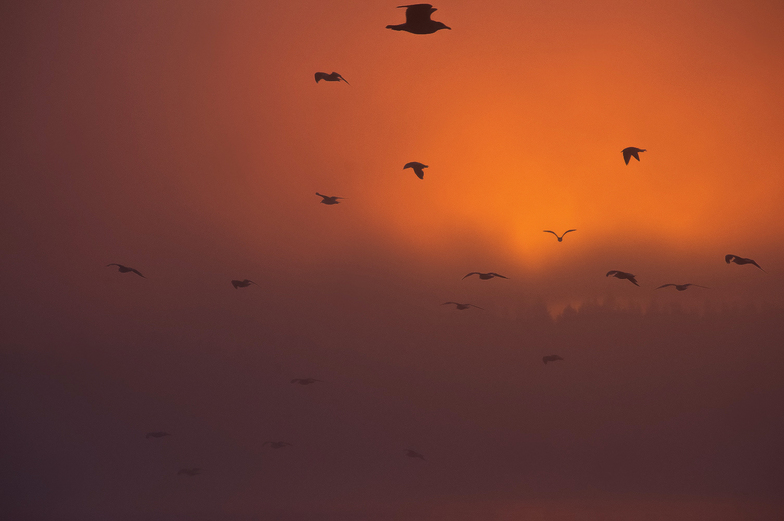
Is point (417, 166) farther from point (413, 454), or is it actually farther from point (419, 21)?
point (413, 454)

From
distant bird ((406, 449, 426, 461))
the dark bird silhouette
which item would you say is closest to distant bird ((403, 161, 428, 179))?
the dark bird silhouette

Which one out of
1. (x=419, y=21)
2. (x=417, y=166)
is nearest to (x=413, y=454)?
(x=417, y=166)

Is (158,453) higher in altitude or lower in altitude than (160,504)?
higher

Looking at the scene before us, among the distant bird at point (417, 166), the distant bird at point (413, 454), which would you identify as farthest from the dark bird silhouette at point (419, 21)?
the distant bird at point (413, 454)

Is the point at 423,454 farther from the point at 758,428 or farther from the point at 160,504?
the point at 758,428

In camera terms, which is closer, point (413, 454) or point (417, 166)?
point (417, 166)

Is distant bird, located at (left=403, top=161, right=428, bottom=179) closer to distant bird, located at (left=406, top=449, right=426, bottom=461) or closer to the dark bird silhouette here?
the dark bird silhouette

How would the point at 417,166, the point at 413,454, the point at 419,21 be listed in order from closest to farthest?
the point at 419,21
the point at 417,166
the point at 413,454

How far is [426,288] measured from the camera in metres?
A: 14.1

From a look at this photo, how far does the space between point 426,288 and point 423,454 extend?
3.93 m

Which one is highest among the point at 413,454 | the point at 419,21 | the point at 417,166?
the point at 419,21

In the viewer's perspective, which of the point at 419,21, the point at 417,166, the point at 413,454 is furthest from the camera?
the point at 413,454

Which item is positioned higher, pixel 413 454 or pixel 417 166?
pixel 417 166

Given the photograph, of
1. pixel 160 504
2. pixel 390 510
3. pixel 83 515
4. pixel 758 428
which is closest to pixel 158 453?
pixel 160 504
